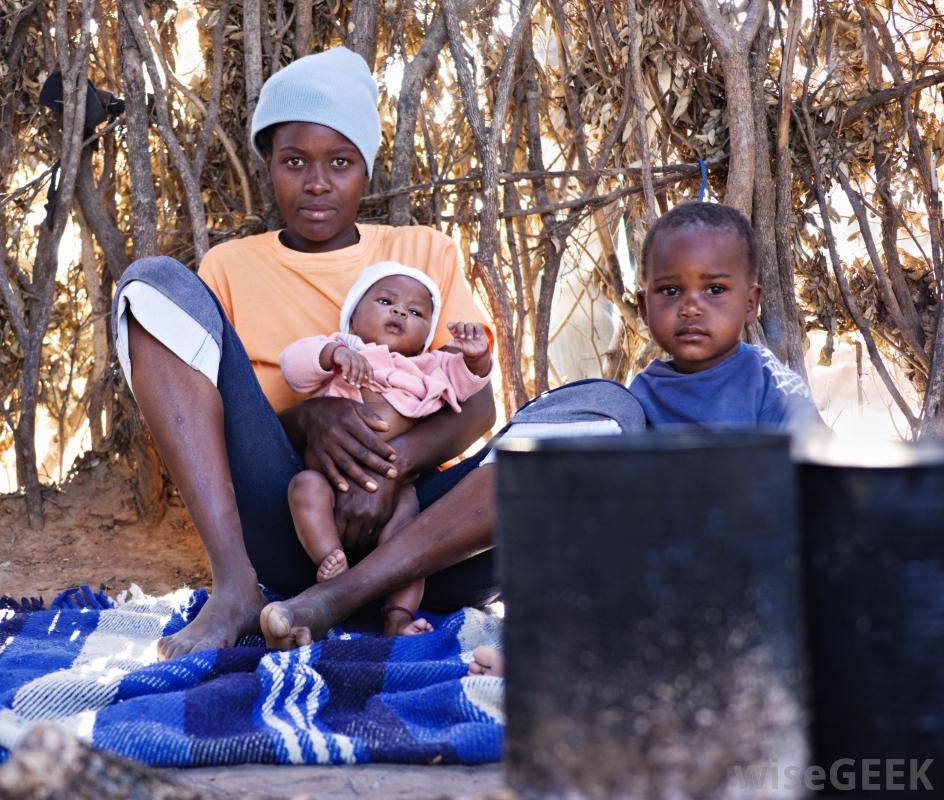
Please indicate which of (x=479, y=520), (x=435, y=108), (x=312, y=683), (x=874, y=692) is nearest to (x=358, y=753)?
(x=312, y=683)

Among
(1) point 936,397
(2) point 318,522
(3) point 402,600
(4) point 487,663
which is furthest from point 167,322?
(1) point 936,397

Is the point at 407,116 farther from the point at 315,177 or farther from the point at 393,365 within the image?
the point at 393,365

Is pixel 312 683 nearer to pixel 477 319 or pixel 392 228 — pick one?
pixel 477 319

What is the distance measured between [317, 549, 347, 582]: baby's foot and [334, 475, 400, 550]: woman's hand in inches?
4.1

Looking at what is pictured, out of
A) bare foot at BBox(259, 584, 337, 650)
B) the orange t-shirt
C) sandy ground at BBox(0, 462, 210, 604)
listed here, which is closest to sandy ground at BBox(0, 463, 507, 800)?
sandy ground at BBox(0, 462, 210, 604)

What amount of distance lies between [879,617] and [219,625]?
1.59 meters

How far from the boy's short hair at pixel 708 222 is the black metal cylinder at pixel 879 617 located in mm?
1485

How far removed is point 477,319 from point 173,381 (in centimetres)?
88

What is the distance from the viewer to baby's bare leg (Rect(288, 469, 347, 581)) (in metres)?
2.39

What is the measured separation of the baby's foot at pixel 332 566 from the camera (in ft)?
7.80

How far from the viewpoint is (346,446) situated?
2.50 m

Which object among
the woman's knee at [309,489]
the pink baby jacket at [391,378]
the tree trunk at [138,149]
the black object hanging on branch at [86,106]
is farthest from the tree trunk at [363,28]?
the woman's knee at [309,489]

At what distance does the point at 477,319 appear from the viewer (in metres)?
2.93

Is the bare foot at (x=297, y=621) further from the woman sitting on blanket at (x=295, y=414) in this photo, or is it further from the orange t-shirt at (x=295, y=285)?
the orange t-shirt at (x=295, y=285)
